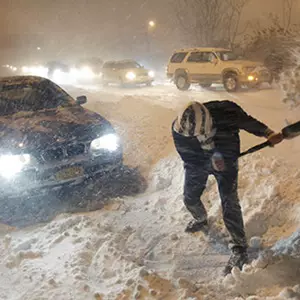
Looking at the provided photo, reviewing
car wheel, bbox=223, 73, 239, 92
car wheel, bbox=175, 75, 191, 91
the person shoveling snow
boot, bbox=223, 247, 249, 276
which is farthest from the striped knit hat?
car wheel, bbox=175, 75, 191, 91

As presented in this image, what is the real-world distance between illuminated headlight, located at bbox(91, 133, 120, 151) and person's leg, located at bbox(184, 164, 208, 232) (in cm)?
158

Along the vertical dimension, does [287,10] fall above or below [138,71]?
above

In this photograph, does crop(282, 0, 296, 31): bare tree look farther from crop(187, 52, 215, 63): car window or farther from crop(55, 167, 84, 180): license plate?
crop(55, 167, 84, 180): license plate

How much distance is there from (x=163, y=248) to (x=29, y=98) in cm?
331

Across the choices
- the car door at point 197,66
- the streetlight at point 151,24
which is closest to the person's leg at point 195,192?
the car door at point 197,66

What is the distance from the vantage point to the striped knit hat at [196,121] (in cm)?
313

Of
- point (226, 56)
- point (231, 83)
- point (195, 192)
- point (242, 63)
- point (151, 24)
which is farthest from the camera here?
point (151, 24)

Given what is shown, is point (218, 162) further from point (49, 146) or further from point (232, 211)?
point (49, 146)

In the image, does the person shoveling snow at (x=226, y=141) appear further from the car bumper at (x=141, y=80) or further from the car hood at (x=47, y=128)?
the car bumper at (x=141, y=80)

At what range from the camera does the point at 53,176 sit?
15.0 ft

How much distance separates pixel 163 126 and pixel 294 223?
4.11 metres

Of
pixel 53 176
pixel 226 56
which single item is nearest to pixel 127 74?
pixel 226 56

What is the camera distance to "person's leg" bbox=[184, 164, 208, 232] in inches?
144

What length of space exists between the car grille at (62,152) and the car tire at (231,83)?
9.97 meters
